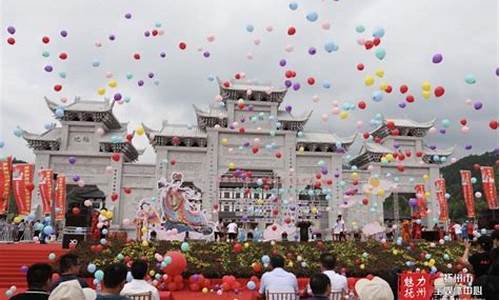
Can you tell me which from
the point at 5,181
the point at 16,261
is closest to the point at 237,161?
the point at 5,181

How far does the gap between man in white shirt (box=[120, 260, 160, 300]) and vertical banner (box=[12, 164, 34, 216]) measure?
49.4 ft

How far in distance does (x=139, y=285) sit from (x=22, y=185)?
15.7 metres

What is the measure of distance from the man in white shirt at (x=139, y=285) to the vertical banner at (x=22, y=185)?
1506cm

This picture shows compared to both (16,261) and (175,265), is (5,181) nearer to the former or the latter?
(16,261)

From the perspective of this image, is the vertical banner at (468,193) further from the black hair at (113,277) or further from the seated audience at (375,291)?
the black hair at (113,277)

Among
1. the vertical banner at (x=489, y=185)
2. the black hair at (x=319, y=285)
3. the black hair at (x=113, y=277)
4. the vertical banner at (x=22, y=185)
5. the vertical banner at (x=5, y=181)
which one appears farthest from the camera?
the vertical banner at (x=489, y=185)

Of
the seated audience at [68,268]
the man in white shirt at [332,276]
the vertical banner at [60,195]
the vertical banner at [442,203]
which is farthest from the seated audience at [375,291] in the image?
the vertical banner at [442,203]

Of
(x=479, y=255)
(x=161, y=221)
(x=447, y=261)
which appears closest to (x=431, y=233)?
(x=447, y=261)

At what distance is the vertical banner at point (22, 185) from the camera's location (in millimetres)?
17000

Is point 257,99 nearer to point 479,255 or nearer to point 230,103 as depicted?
point 230,103

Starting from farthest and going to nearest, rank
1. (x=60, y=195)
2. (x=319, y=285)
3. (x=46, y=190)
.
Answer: (x=60, y=195) < (x=46, y=190) < (x=319, y=285)

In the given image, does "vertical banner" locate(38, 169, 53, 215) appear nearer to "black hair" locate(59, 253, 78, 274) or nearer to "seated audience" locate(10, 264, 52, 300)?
"black hair" locate(59, 253, 78, 274)

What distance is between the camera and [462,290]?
4.78 meters

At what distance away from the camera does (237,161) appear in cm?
2414
